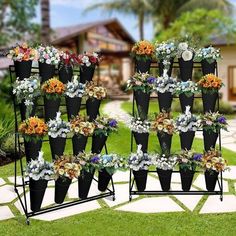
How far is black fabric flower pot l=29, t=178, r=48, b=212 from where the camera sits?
16.8ft

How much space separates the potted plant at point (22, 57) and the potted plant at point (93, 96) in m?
0.80

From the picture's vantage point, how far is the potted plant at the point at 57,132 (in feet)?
16.4

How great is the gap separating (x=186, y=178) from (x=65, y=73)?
7.37 feet

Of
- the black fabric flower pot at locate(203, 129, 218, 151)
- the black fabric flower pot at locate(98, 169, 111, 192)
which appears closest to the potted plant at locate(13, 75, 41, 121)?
the black fabric flower pot at locate(98, 169, 111, 192)

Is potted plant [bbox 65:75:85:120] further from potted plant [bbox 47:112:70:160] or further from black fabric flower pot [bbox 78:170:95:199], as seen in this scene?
black fabric flower pot [bbox 78:170:95:199]

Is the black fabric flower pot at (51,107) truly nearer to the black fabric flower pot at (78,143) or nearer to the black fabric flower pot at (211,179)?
the black fabric flower pot at (78,143)

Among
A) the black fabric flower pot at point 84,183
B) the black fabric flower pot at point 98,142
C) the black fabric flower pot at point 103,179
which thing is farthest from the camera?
the black fabric flower pot at point 103,179

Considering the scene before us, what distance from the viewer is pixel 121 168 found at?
5359 mm

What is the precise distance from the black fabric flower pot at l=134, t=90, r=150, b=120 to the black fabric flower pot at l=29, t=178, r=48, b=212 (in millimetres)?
1572

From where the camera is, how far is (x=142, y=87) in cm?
536

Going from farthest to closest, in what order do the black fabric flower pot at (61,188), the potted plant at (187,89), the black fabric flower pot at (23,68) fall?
1. the potted plant at (187,89)
2. the black fabric flower pot at (61,188)
3. the black fabric flower pot at (23,68)

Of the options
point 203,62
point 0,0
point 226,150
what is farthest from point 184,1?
point 203,62

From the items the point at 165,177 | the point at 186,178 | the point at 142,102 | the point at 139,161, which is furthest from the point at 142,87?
the point at 186,178

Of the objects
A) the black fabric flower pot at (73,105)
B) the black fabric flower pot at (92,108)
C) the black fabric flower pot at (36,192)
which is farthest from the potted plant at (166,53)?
the black fabric flower pot at (36,192)
